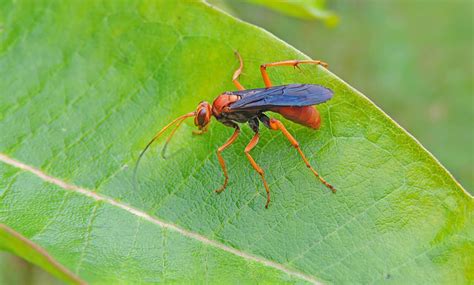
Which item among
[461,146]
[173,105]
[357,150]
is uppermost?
[357,150]

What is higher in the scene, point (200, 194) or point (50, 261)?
point (50, 261)

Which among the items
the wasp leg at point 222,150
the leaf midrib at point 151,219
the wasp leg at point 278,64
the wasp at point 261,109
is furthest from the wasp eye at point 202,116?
the leaf midrib at point 151,219

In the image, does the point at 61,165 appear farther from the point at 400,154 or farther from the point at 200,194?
the point at 400,154

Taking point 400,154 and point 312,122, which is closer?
point 400,154

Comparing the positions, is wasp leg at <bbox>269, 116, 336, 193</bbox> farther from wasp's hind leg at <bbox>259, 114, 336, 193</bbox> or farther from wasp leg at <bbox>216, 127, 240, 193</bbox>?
wasp leg at <bbox>216, 127, 240, 193</bbox>

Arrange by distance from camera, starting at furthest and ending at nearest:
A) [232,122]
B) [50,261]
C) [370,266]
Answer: [232,122] → [370,266] → [50,261]

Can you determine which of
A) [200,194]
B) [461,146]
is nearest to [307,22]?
[461,146]

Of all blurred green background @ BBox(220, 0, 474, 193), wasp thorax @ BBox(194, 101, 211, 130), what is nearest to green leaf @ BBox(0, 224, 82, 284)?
wasp thorax @ BBox(194, 101, 211, 130)
